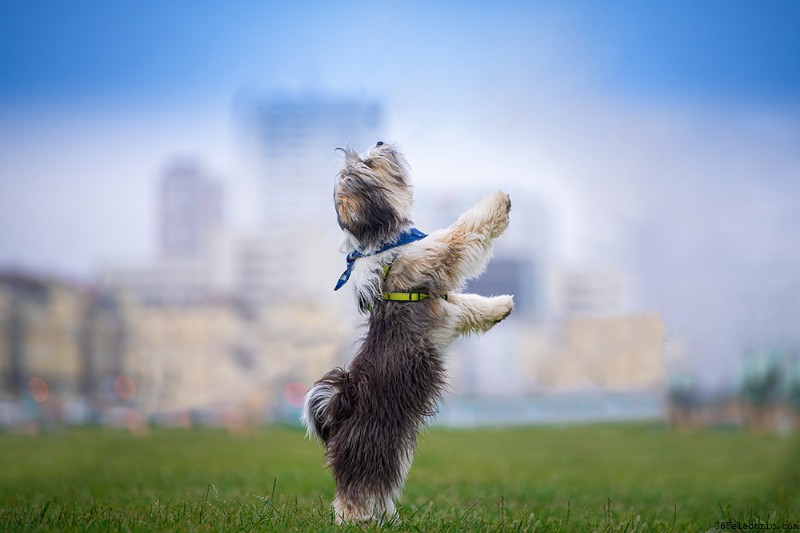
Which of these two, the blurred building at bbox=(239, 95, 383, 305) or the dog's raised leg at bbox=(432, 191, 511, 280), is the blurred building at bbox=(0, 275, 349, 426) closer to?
the blurred building at bbox=(239, 95, 383, 305)

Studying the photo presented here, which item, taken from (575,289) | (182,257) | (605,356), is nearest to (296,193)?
(182,257)

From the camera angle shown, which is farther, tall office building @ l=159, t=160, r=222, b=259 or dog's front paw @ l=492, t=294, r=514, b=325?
tall office building @ l=159, t=160, r=222, b=259

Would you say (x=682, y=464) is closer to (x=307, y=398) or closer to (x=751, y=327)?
(x=751, y=327)

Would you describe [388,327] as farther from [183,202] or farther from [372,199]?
[183,202]

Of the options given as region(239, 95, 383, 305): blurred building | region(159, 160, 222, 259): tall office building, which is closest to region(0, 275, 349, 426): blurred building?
region(239, 95, 383, 305): blurred building

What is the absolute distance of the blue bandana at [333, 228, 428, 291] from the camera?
18.0 feet

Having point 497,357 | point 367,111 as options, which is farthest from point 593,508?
point 367,111

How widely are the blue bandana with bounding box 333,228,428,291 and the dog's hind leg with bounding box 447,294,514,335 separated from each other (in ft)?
1.32

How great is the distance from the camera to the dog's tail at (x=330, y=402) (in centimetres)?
540

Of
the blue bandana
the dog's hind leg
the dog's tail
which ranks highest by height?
the blue bandana

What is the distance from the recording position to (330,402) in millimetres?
5406

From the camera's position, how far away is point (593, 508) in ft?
24.1

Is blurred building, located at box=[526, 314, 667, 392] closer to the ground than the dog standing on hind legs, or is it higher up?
closer to the ground

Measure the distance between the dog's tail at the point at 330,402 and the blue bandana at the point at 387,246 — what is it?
543mm
